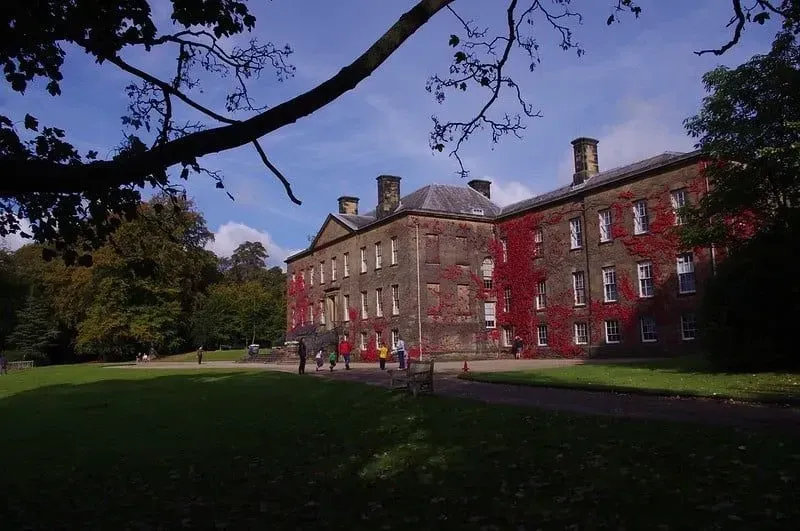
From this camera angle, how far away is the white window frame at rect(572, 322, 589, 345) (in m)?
40.7

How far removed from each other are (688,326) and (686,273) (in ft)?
9.02

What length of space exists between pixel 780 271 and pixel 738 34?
14678mm

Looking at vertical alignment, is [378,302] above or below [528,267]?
below

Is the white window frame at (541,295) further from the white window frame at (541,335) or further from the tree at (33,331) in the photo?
the tree at (33,331)

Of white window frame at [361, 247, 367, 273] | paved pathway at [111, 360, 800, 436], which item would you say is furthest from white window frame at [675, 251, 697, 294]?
white window frame at [361, 247, 367, 273]

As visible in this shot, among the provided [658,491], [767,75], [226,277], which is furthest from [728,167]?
[226,277]

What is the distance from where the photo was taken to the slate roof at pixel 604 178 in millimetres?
36812

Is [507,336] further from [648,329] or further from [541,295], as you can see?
[648,329]

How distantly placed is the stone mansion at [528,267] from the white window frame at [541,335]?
94mm

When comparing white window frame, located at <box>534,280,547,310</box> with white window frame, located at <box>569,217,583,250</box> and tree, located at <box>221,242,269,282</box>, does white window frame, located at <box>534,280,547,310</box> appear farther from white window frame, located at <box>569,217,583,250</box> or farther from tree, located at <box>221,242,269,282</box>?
tree, located at <box>221,242,269,282</box>

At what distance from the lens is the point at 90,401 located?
1972cm

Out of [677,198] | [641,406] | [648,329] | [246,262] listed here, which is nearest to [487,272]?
[648,329]

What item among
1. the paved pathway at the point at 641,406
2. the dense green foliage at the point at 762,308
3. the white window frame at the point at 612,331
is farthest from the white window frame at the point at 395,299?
the paved pathway at the point at 641,406

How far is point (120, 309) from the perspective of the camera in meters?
62.5
